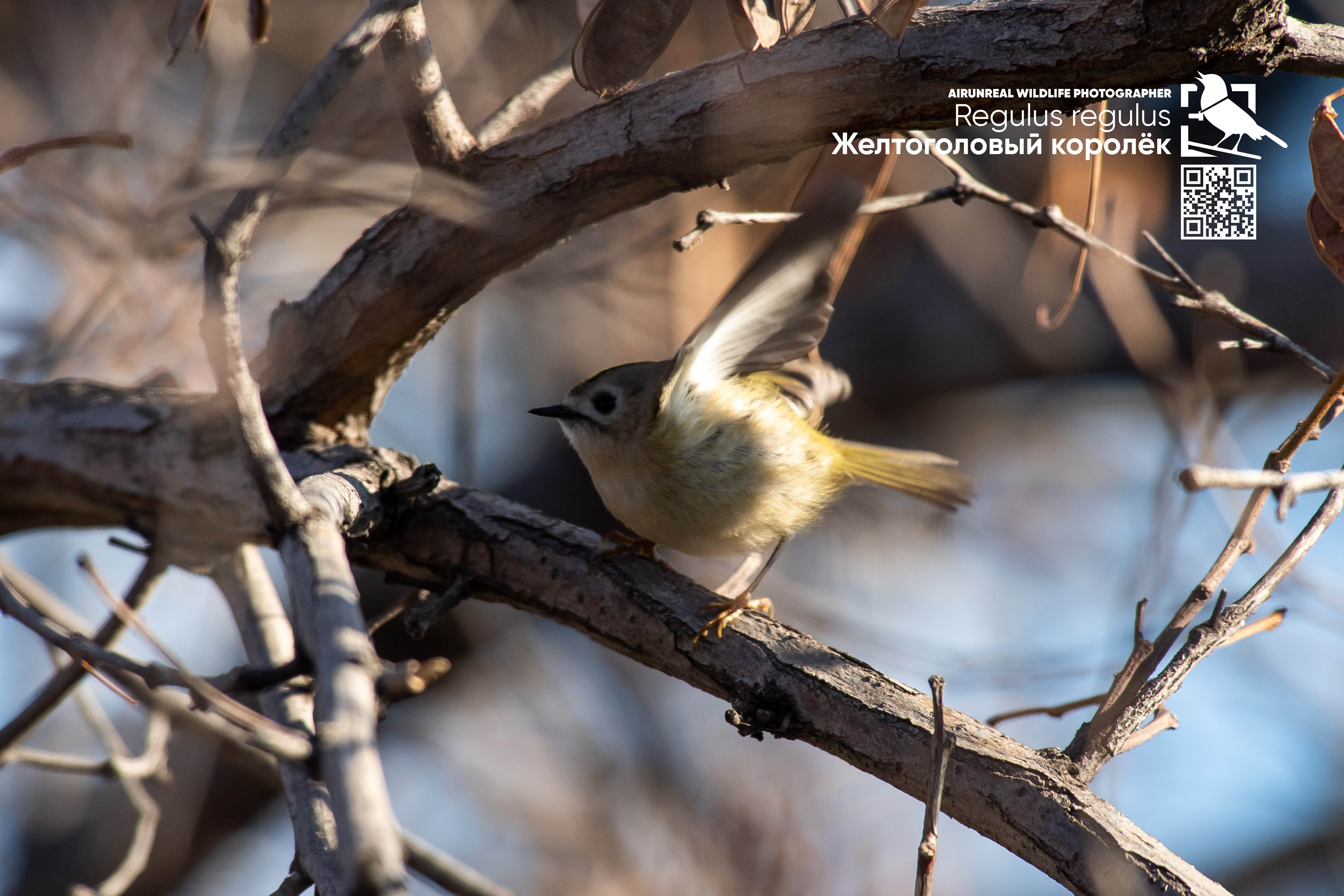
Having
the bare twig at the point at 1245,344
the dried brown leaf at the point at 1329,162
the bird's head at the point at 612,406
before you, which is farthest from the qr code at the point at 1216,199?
the bird's head at the point at 612,406

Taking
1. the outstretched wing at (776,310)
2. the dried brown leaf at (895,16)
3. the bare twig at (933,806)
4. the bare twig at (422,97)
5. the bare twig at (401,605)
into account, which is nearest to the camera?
the bare twig at (933,806)

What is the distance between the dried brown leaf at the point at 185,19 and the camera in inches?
46.4

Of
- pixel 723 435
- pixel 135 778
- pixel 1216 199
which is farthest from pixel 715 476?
pixel 1216 199

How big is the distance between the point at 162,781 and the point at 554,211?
1507 millimetres

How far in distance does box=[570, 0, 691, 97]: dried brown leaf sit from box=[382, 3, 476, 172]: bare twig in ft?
1.39

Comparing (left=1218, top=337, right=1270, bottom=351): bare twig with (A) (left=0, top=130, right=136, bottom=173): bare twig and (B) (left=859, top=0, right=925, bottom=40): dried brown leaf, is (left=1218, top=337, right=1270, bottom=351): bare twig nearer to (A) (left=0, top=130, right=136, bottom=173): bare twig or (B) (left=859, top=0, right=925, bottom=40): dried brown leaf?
(B) (left=859, top=0, right=925, bottom=40): dried brown leaf

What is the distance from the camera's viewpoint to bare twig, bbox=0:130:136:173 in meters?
1.27

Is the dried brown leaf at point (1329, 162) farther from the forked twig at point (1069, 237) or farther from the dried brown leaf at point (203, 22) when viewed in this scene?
the dried brown leaf at point (203, 22)

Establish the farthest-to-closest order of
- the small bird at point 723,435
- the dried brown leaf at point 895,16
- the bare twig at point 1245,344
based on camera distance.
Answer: the small bird at point 723,435
the bare twig at point 1245,344
the dried brown leaf at point 895,16

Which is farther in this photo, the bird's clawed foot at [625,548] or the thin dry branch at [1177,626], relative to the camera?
the bird's clawed foot at [625,548]

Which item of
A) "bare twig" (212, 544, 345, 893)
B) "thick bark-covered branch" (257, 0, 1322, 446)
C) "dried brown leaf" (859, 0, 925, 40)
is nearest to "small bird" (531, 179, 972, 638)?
"thick bark-covered branch" (257, 0, 1322, 446)

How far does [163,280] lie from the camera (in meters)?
2.97

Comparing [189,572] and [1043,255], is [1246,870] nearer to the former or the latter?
[1043,255]

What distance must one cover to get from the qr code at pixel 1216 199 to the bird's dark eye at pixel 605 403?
6.10 feet
